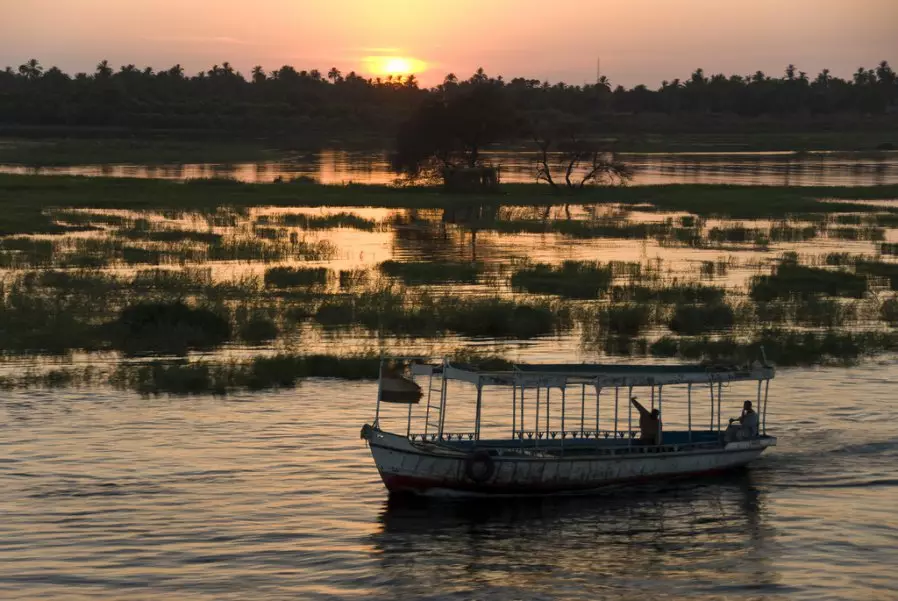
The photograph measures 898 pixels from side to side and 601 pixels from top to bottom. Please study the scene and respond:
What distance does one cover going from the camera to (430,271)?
56531mm

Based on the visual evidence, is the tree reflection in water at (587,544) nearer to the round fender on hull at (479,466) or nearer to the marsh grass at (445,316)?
the round fender on hull at (479,466)

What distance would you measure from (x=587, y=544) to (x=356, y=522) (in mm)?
4671

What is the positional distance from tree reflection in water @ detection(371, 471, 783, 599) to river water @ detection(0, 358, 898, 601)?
0.05 m

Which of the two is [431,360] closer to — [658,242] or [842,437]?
[842,437]

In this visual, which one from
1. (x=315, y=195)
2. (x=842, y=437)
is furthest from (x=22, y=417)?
(x=315, y=195)

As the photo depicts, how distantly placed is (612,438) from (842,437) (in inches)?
258

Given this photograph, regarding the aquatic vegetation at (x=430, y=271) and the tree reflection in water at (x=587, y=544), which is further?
the aquatic vegetation at (x=430, y=271)

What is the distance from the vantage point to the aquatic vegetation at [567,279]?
51.4 metres

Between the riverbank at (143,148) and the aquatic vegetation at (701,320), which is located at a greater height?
the riverbank at (143,148)

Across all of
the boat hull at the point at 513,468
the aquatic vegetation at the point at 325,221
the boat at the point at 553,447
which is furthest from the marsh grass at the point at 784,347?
the aquatic vegetation at the point at 325,221

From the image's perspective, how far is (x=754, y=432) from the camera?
94.7 feet

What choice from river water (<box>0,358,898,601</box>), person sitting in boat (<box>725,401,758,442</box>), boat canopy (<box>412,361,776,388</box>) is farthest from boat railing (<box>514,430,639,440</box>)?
person sitting in boat (<box>725,401,758,442</box>)

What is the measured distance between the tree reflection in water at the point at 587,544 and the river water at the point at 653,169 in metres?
89.2

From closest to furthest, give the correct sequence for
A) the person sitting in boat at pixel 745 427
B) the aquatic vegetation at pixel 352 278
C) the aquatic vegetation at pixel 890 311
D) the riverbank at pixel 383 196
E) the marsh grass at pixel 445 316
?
the person sitting in boat at pixel 745 427
the marsh grass at pixel 445 316
the aquatic vegetation at pixel 890 311
the aquatic vegetation at pixel 352 278
the riverbank at pixel 383 196
